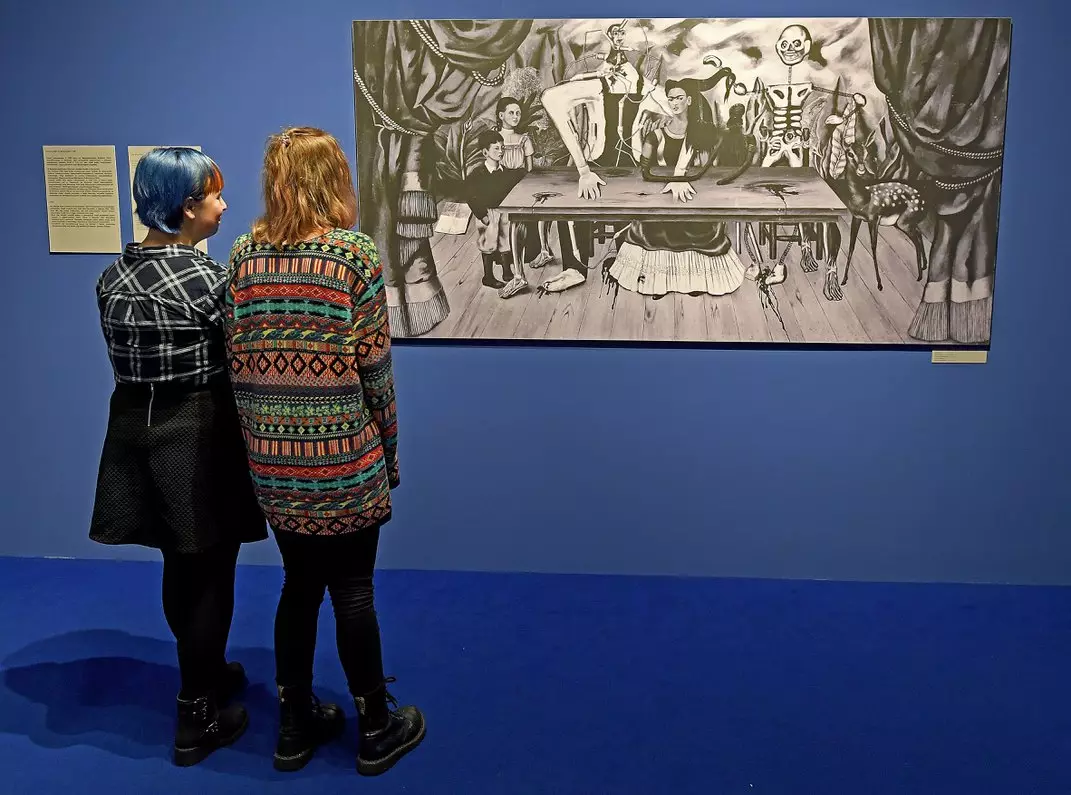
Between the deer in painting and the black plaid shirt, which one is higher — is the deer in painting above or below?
above

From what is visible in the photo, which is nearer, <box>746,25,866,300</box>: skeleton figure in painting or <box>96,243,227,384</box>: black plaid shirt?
<box>96,243,227,384</box>: black plaid shirt

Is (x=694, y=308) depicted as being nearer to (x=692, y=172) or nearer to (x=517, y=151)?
(x=692, y=172)

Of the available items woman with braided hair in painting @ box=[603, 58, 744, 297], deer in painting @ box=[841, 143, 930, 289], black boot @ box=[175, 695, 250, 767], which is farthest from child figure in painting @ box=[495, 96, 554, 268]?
black boot @ box=[175, 695, 250, 767]

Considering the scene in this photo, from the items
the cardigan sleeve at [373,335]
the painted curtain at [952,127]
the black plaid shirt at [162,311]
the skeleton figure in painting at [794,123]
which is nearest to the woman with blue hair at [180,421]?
the black plaid shirt at [162,311]

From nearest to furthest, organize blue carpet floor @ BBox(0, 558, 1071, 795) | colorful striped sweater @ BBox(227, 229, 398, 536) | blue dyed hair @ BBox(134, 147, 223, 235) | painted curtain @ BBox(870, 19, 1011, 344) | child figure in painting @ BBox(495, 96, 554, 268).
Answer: colorful striped sweater @ BBox(227, 229, 398, 536) → blue dyed hair @ BBox(134, 147, 223, 235) → blue carpet floor @ BBox(0, 558, 1071, 795) → painted curtain @ BBox(870, 19, 1011, 344) → child figure in painting @ BBox(495, 96, 554, 268)

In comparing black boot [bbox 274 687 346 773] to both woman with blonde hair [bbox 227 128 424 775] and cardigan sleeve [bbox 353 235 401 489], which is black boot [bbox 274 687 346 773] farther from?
cardigan sleeve [bbox 353 235 401 489]

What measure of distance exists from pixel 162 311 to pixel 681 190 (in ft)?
5.31

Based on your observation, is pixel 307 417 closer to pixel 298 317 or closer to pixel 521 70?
pixel 298 317

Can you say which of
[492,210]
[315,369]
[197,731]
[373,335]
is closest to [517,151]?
[492,210]

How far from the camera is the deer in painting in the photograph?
108 inches

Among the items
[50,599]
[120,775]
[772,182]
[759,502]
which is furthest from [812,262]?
[50,599]

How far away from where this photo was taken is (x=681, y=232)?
111 inches

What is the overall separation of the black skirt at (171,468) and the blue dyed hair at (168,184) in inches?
13.7

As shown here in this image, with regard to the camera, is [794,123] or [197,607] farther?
[794,123]
